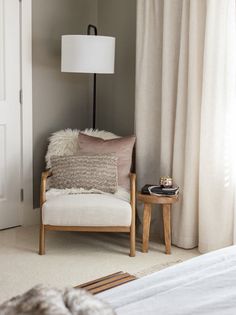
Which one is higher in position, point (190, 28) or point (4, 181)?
point (190, 28)

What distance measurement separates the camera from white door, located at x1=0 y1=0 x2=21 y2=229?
13.4ft

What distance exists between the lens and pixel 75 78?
464 centimetres

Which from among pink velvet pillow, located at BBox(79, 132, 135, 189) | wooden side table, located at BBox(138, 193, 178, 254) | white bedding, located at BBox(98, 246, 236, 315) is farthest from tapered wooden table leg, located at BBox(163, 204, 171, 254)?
white bedding, located at BBox(98, 246, 236, 315)

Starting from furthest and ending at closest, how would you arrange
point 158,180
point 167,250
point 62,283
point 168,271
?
point 158,180 → point 167,250 → point 62,283 → point 168,271

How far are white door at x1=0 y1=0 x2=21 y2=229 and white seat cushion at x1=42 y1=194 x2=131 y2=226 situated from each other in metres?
0.80

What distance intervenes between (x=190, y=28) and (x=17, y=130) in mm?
1597

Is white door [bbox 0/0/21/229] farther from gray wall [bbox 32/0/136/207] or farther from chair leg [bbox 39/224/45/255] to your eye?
chair leg [bbox 39/224/45/255]

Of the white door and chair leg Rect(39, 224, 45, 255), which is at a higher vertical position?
the white door

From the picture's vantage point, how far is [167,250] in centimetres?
377

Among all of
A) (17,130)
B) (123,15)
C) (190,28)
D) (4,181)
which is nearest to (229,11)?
(190,28)

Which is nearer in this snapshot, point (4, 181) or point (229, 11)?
point (229, 11)

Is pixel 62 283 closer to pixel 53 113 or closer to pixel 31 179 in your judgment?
pixel 31 179

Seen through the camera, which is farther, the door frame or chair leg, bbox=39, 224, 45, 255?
the door frame

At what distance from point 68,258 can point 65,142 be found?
3.25 ft
